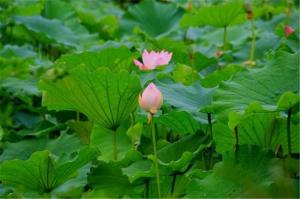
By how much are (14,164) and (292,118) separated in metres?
0.52

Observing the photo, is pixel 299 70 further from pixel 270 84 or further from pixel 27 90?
pixel 27 90

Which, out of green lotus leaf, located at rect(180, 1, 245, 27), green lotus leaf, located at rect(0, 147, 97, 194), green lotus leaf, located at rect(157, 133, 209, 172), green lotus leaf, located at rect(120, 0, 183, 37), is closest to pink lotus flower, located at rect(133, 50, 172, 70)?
green lotus leaf, located at rect(157, 133, 209, 172)

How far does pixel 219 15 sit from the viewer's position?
2.32 metres

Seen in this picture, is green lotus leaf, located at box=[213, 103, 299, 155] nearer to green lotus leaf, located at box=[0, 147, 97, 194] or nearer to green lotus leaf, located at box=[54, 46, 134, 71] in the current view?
green lotus leaf, located at box=[0, 147, 97, 194]

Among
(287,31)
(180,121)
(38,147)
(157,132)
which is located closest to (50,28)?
(287,31)

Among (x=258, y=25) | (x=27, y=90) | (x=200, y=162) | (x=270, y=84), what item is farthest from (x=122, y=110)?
(x=258, y=25)

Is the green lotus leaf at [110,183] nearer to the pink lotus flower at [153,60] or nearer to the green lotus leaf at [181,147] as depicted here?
the green lotus leaf at [181,147]

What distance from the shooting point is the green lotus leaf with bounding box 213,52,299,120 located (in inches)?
52.0

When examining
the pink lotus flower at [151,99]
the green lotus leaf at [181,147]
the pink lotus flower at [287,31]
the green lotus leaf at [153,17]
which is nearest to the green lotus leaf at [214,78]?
the green lotus leaf at [181,147]

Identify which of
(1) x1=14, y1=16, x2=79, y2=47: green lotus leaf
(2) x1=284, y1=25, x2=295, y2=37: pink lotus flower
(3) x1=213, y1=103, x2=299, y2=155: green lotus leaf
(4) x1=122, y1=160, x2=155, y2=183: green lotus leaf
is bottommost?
(4) x1=122, y1=160, x2=155, y2=183: green lotus leaf

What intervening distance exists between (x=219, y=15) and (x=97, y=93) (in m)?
1.00

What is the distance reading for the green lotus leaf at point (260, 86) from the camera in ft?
4.33

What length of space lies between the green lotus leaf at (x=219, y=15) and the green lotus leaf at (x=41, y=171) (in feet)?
3.39

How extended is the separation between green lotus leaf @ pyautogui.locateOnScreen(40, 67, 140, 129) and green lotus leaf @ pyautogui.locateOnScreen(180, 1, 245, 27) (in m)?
0.91
